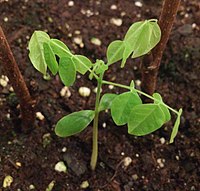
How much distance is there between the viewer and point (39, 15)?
1.45 meters

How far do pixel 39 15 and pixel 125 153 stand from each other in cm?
51

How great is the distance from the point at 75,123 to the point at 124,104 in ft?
0.68

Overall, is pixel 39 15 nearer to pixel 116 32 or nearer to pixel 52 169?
pixel 116 32

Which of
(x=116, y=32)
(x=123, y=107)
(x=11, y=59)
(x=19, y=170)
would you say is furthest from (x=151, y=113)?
(x=116, y=32)

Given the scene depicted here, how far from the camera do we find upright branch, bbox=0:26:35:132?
101cm

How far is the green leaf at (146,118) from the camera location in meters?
0.85

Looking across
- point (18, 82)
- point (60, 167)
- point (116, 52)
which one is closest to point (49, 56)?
point (116, 52)

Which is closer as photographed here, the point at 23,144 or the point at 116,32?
the point at 23,144

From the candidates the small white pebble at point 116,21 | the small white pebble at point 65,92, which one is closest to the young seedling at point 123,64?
the small white pebble at point 65,92

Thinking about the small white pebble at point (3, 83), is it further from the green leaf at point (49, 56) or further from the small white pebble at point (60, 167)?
the green leaf at point (49, 56)

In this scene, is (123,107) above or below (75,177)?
above

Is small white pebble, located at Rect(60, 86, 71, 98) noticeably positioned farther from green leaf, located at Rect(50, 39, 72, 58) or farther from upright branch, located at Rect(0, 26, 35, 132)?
green leaf, located at Rect(50, 39, 72, 58)

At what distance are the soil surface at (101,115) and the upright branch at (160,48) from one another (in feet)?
0.53

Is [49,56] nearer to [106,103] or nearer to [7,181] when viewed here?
[106,103]
